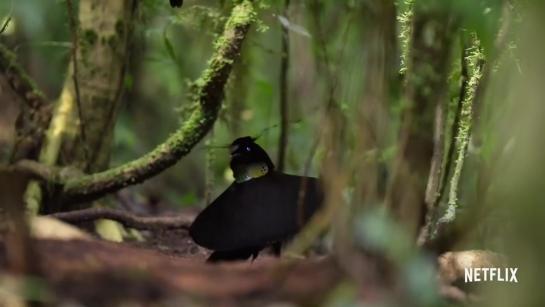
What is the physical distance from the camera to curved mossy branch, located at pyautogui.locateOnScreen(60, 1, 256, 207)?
3.52 m

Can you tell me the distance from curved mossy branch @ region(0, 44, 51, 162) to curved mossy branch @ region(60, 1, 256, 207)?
40 centimetres

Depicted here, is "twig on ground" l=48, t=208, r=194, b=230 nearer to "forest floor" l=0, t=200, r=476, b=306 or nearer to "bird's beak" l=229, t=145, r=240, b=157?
"bird's beak" l=229, t=145, r=240, b=157

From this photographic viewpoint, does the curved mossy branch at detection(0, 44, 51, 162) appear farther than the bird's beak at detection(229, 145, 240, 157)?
Yes

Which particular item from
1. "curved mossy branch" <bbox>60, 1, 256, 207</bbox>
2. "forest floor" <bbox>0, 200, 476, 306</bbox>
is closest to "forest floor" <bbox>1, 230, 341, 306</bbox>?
"forest floor" <bbox>0, 200, 476, 306</bbox>

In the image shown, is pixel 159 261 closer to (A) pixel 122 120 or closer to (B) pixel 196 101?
(B) pixel 196 101

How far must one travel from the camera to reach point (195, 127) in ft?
12.1

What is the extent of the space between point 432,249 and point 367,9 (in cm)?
206

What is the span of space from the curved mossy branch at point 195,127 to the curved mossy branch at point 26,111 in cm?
40

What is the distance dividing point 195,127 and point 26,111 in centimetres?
100

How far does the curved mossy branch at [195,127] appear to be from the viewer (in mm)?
3516

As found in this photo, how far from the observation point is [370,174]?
2.08 metres

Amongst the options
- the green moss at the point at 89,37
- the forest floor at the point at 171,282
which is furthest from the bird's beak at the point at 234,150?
the forest floor at the point at 171,282

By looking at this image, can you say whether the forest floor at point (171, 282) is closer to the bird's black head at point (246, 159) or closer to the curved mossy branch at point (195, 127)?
the bird's black head at point (246, 159)

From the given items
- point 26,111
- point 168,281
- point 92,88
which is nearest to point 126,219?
point 92,88
